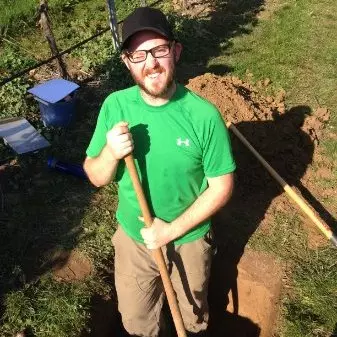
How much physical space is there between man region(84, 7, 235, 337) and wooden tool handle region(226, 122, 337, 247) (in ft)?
5.24

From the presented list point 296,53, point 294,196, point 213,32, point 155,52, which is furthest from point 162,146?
point 213,32

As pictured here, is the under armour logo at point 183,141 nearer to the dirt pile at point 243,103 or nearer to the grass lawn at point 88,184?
the grass lawn at point 88,184

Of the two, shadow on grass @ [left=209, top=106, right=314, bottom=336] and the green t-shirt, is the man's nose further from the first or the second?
shadow on grass @ [left=209, top=106, right=314, bottom=336]

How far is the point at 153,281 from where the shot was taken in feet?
12.2

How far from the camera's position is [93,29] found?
28.5 feet

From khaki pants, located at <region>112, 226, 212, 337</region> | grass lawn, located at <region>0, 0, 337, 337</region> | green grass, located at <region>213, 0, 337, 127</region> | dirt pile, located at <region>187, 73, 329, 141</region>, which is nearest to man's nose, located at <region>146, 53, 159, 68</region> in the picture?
khaki pants, located at <region>112, 226, 212, 337</region>

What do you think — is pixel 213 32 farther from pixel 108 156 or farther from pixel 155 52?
pixel 108 156

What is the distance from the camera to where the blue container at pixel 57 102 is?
5.95 meters

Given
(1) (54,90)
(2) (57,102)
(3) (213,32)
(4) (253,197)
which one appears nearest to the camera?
(4) (253,197)

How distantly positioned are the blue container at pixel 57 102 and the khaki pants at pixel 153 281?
2775mm

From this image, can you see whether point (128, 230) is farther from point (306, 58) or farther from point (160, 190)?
Result: point (306, 58)

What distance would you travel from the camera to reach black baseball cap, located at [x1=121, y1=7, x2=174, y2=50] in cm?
268

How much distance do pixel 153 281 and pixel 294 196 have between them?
1863 millimetres

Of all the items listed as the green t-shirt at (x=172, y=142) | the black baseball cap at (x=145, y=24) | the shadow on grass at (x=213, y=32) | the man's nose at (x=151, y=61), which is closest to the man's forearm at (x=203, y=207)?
the green t-shirt at (x=172, y=142)
